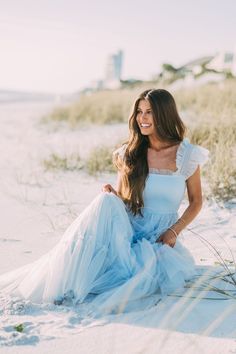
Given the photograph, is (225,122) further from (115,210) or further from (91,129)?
(91,129)

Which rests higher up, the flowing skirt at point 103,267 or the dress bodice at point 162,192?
the dress bodice at point 162,192

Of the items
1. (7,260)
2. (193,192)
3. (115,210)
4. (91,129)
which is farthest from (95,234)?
(91,129)

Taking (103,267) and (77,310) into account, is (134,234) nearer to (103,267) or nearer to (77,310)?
(103,267)

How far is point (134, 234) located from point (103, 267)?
286 mm

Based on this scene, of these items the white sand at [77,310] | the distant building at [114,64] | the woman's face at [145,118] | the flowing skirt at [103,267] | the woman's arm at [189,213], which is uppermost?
the distant building at [114,64]

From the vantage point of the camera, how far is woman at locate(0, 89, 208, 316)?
2.49 meters

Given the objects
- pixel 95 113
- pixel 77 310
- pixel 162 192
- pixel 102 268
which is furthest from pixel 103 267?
pixel 95 113

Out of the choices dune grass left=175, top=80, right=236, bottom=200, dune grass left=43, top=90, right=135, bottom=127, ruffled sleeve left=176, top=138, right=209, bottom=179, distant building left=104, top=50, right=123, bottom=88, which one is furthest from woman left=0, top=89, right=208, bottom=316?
distant building left=104, top=50, right=123, bottom=88

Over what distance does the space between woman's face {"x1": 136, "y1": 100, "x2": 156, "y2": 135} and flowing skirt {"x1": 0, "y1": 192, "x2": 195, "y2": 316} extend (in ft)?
1.44

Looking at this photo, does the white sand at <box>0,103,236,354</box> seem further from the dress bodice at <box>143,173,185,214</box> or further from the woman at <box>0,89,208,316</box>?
the dress bodice at <box>143,173,185,214</box>

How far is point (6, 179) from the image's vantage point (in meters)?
5.68

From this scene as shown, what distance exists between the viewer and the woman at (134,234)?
8.18 feet

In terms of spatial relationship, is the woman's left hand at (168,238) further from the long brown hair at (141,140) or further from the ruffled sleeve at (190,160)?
the ruffled sleeve at (190,160)

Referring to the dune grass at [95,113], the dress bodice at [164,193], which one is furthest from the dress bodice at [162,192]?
the dune grass at [95,113]
